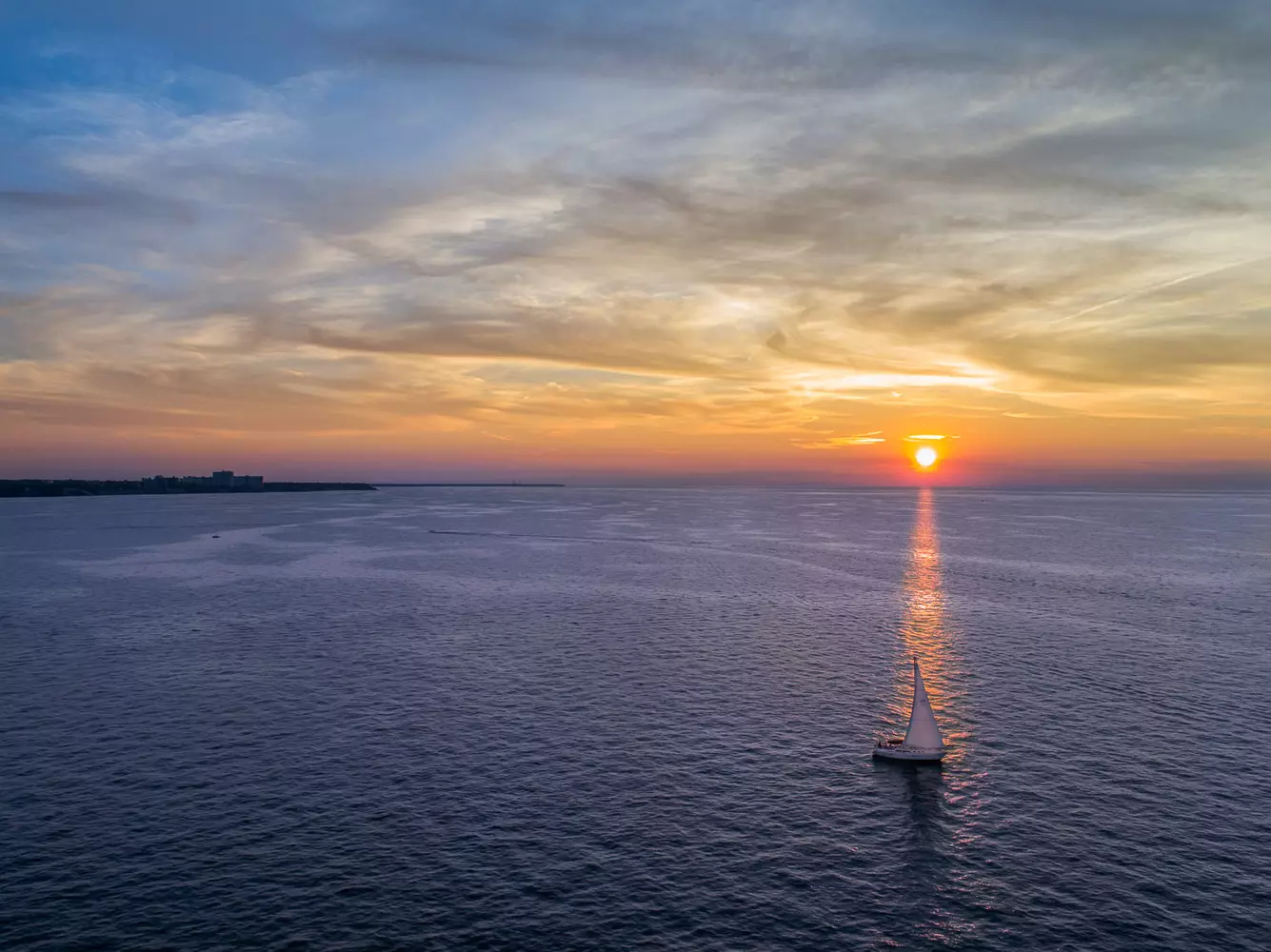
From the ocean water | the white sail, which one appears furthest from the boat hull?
the ocean water

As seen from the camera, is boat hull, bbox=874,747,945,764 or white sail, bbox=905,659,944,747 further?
white sail, bbox=905,659,944,747

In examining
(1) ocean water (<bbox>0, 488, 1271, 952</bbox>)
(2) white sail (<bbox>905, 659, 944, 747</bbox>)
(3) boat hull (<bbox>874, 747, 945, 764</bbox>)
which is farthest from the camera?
(2) white sail (<bbox>905, 659, 944, 747</bbox>)

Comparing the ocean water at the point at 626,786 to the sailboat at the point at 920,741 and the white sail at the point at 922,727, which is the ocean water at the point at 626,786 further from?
the white sail at the point at 922,727

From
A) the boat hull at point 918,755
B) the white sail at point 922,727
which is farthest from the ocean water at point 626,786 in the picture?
the white sail at point 922,727

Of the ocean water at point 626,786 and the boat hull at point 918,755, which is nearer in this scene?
the ocean water at point 626,786

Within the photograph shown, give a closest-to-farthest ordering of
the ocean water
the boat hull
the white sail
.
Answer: the ocean water, the boat hull, the white sail

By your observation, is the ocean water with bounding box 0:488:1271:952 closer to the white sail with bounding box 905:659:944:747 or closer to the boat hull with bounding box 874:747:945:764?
the boat hull with bounding box 874:747:945:764

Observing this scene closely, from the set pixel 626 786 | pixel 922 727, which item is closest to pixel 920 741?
pixel 922 727

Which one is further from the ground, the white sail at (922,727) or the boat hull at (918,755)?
the white sail at (922,727)

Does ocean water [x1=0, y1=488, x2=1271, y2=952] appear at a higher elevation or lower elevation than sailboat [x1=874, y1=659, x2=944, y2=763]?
lower
